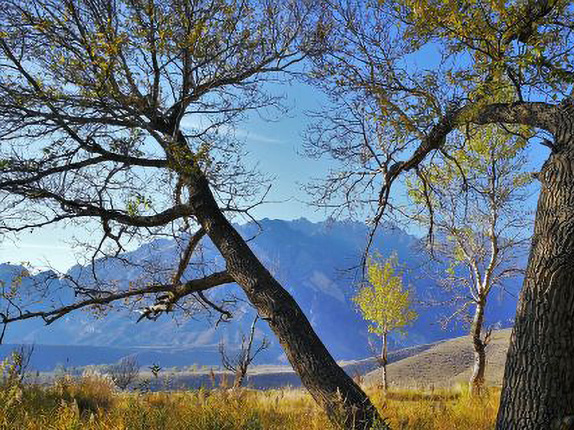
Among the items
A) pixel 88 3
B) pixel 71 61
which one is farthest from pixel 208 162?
pixel 88 3

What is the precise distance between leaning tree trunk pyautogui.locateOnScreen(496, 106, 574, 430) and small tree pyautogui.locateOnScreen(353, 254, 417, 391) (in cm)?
2258

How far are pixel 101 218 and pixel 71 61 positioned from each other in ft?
7.28

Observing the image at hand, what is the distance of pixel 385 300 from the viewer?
2744 cm

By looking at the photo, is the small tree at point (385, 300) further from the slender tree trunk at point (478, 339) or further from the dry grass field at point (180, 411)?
the dry grass field at point (180, 411)

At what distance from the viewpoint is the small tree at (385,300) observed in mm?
27078

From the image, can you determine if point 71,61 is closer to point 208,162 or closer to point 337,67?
point 208,162

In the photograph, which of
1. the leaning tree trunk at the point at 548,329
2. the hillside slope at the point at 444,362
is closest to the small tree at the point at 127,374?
the leaning tree trunk at the point at 548,329

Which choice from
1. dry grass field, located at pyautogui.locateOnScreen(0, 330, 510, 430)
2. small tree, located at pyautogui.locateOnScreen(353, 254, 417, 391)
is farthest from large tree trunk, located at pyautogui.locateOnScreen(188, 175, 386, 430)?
small tree, located at pyautogui.locateOnScreen(353, 254, 417, 391)

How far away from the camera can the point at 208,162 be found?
6.34 m

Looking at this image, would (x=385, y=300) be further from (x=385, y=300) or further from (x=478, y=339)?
(x=478, y=339)

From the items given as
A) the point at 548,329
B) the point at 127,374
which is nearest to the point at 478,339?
the point at 548,329

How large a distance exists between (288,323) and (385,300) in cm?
2270

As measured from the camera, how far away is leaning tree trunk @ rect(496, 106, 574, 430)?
4.28 metres

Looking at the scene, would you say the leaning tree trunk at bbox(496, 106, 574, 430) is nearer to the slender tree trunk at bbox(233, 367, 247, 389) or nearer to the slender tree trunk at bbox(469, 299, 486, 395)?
the slender tree trunk at bbox(233, 367, 247, 389)
